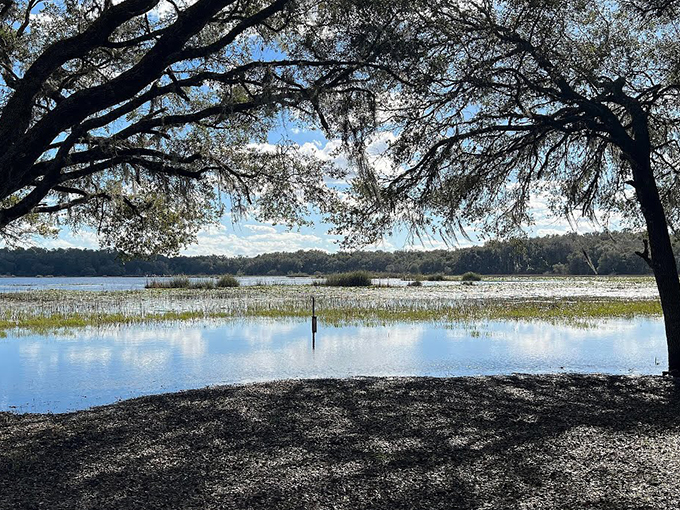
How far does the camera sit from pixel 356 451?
19.9ft

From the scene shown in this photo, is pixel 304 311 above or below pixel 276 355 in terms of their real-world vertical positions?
above

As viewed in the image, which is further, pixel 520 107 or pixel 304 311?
pixel 304 311

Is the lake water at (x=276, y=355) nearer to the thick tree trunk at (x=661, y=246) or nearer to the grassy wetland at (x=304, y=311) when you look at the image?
the grassy wetland at (x=304, y=311)

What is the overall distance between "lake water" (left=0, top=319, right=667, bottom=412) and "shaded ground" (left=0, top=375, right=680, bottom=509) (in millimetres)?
4508

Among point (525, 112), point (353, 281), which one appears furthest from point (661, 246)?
point (353, 281)

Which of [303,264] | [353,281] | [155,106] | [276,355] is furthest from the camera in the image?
[303,264]

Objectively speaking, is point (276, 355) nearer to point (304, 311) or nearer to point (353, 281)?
point (304, 311)

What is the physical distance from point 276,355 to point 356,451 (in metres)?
11.4

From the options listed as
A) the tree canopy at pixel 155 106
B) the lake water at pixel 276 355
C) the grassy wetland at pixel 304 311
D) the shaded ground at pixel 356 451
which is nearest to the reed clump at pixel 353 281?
the grassy wetland at pixel 304 311

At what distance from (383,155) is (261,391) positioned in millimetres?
5126

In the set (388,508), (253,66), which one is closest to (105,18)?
(253,66)

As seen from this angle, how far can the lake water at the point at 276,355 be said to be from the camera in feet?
44.8

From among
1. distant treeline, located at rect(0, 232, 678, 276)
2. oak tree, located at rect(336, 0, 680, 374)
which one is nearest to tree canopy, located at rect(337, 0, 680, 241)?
oak tree, located at rect(336, 0, 680, 374)

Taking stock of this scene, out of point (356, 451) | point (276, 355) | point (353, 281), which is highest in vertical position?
point (353, 281)
